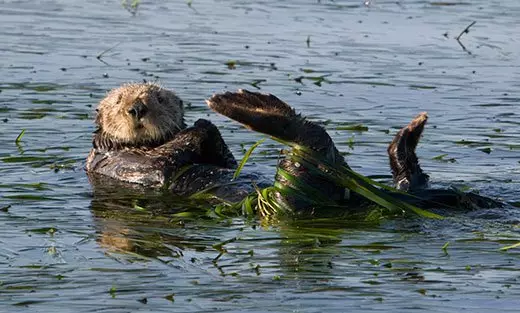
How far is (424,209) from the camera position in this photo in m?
6.52

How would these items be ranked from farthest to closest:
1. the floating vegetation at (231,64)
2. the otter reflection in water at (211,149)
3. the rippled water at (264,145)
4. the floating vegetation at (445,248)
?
1. the floating vegetation at (231,64)
2. the otter reflection in water at (211,149)
3. the floating vegetation at (445,248)
4. the rippled water at (264,145)

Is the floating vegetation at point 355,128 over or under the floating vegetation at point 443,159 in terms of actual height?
under

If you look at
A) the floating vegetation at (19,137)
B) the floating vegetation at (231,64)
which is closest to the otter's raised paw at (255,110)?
the floating vegetation at (19,137)

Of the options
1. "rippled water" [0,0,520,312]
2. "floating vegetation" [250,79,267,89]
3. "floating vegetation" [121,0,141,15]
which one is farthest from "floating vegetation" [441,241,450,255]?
"floating vegetation" [121,0,141,15]

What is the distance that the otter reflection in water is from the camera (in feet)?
20.4

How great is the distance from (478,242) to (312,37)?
7261 mm

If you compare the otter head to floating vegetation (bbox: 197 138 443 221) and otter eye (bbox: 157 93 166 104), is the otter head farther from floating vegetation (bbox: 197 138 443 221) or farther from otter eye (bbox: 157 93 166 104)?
floating vegetation (bbox: 197 138 443 221)

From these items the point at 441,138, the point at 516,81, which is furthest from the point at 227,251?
the point at 516,81

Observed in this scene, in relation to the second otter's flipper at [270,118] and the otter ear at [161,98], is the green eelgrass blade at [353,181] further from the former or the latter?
the otter ear at [161,98]

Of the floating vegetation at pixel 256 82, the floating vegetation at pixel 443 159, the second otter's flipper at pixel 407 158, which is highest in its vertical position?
the second otter's flipper at pixel 407 158

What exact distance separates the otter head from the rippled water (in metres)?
0.38

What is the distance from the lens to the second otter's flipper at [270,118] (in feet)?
20.0

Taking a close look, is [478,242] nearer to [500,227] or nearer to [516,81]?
[500,227]

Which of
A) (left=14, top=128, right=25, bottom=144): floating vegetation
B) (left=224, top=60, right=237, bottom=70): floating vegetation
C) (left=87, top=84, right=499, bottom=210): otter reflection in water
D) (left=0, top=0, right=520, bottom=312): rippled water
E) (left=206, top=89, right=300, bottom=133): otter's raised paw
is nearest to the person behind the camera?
(left=0, top=0, right=520, bottom=312): rippled water
